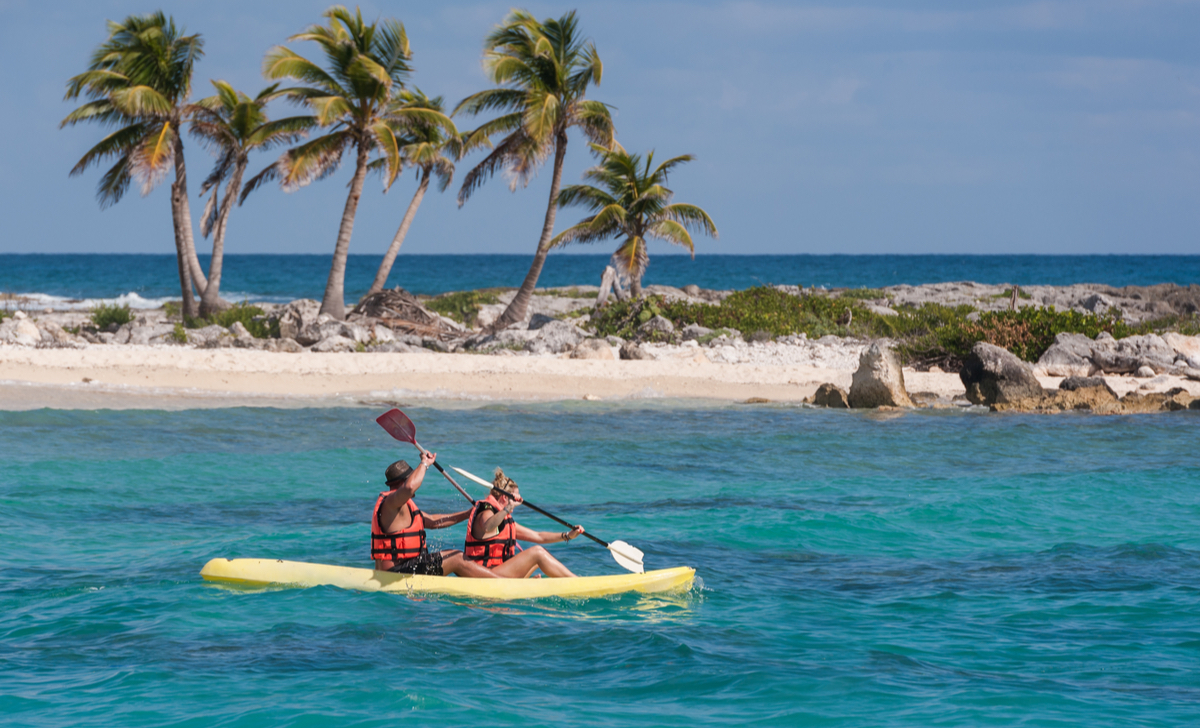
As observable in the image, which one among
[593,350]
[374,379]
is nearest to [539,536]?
[374,379]

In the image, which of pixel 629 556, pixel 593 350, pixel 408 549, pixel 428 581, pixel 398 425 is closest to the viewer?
pixel 428 581

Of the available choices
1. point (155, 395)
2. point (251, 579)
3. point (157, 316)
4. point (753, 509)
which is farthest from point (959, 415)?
point (157, 316)

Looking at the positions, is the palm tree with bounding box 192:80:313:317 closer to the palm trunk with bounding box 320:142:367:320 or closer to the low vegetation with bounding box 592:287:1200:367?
the palm trunk with bounding box 320:142:367:320

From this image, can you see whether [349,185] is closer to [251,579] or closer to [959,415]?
[959,415]

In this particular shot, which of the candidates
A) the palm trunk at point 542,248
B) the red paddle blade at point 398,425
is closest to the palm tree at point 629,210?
the palm trunk at point 542,248

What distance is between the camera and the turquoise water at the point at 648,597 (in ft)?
21.1

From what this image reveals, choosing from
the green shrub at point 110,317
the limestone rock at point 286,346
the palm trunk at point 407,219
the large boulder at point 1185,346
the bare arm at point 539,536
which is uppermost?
the palm trunk at point 407,219

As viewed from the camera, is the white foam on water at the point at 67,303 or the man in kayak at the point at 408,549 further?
the white foam on water at the point at 67,303

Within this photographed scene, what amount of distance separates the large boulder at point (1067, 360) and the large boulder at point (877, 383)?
4.66 metres

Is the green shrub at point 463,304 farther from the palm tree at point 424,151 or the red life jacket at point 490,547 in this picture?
the red life jacket at point 490,547

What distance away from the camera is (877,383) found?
1902cm

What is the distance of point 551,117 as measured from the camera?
25359mm

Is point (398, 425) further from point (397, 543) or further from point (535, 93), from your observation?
point (535, 93)

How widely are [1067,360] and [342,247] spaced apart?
18.2 m
